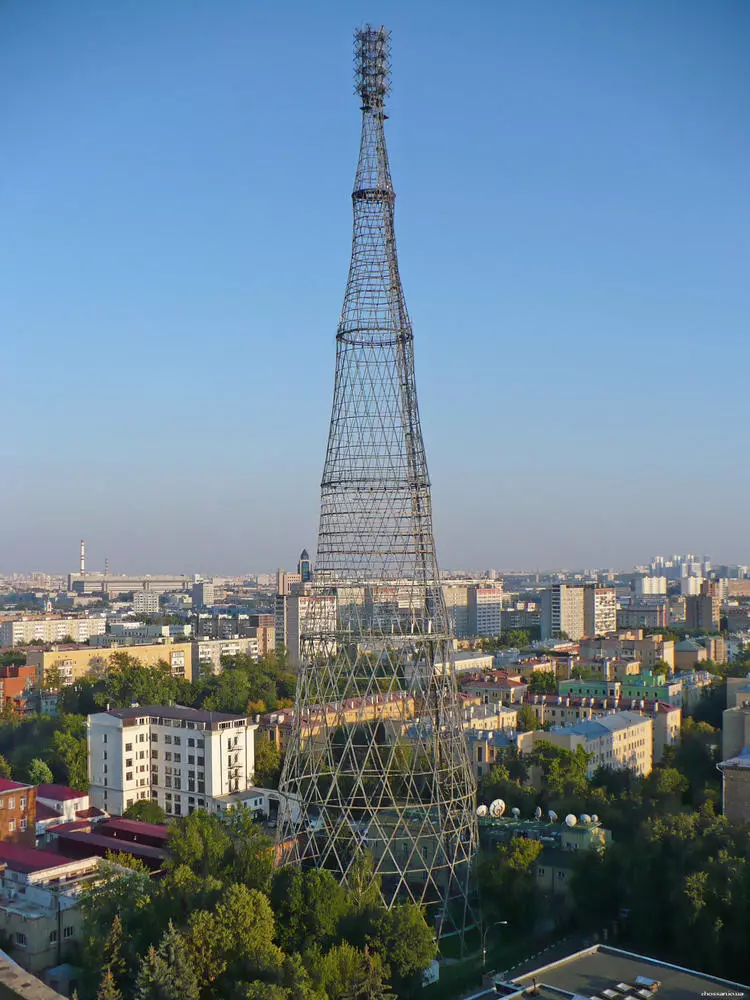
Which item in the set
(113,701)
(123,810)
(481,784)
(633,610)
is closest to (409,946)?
(481,784)

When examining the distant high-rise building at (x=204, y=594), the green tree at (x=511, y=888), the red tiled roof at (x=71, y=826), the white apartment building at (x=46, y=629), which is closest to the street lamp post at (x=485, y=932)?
the green tree at (x=511, y=888)

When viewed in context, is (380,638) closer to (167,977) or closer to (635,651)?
(167,977)

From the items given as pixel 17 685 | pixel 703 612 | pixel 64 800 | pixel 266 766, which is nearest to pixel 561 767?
pixel 266 766

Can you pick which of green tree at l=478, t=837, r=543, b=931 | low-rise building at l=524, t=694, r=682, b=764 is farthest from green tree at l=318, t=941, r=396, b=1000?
low-rise building at l=524, t=694, r=682, b=764

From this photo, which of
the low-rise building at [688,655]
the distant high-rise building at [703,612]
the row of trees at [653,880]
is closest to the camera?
the row of trees at [653,880]

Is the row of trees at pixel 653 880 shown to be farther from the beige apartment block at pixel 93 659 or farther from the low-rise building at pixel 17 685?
the beige apartment block at pixel 93 659

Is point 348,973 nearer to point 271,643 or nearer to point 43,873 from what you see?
point 43,873
